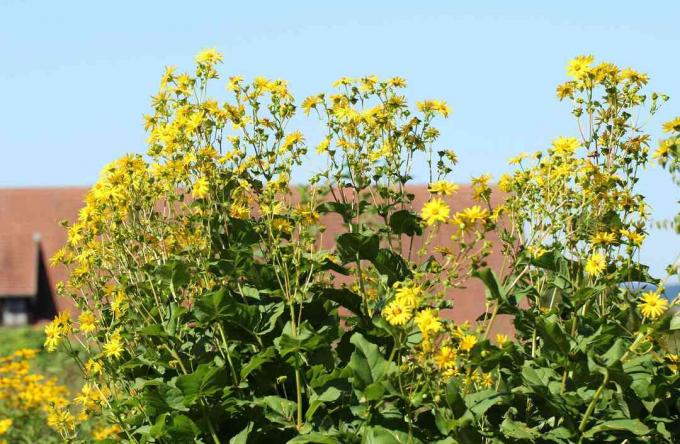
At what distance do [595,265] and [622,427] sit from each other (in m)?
0.56

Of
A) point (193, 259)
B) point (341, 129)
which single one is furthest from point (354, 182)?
point (193, 259)

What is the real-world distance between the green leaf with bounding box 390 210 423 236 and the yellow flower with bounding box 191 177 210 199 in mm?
654

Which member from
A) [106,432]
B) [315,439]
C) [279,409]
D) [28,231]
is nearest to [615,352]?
[315,439]

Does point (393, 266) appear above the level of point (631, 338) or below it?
above

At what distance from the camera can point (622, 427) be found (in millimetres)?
3191

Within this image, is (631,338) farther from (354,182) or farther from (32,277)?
(32,277)

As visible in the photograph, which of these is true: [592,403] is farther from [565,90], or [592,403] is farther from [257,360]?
[565,90]

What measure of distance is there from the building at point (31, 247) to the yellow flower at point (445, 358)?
15.6 meters

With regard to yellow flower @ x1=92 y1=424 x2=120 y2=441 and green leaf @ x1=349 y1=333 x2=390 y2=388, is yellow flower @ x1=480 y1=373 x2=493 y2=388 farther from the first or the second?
yellow flower @ x1=92 y1=424 x2=120 y2=441

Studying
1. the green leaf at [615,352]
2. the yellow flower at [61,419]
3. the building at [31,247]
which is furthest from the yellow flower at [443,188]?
the building at [31,247]

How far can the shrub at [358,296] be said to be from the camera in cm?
319

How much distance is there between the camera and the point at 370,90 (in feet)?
12.5

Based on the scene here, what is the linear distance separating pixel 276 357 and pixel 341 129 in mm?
882

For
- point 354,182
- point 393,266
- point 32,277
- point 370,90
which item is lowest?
point 32,277
